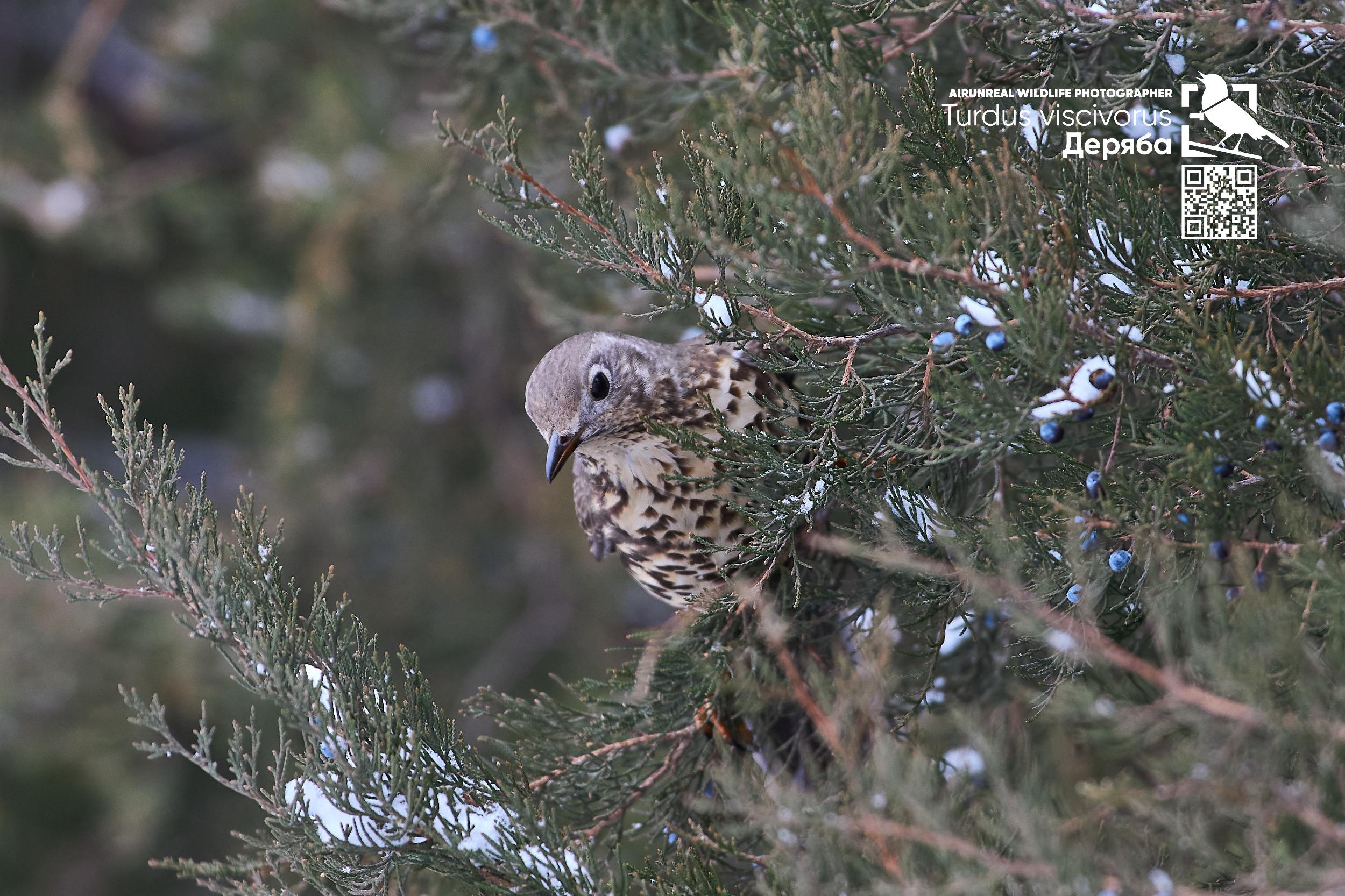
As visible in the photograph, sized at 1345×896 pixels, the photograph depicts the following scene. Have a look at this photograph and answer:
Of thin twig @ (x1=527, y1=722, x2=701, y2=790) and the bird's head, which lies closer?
thin twig @ (x1=527, y1=722, x2=701, y2=790)

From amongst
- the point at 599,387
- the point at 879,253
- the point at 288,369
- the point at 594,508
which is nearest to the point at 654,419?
the point at 599,387

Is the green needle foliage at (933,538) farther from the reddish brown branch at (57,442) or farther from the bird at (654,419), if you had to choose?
the bird at (654,419)

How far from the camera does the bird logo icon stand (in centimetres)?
130

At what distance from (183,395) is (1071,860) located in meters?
5.56

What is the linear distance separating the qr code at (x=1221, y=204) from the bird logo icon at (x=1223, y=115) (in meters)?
0.04

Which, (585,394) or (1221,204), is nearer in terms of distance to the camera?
(1221,204)

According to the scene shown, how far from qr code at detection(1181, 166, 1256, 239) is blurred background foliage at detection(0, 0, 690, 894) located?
188 cm

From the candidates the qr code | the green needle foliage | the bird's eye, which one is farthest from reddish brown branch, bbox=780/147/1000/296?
the bird's eye

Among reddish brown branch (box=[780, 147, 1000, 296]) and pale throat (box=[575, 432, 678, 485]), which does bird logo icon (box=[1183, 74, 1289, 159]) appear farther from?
pale throat (box=[575, 432, 678, 485])

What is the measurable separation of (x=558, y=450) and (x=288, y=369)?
2.08 metres

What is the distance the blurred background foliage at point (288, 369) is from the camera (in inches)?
137

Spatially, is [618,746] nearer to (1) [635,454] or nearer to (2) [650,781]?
(2) [650,781]

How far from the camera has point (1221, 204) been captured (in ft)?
4.16

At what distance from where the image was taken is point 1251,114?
1294 mm
